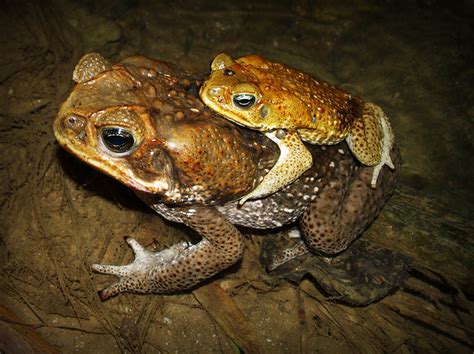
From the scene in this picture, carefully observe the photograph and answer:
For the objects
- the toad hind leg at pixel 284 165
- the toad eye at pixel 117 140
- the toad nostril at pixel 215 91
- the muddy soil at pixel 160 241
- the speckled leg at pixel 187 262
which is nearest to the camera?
the toad eye at pixel 117 140

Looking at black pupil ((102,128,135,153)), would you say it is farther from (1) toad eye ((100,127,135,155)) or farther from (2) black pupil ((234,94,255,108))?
(2) black pupil ((234,94,255,108))

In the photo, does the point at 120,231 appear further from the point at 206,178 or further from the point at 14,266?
the point at 206,178

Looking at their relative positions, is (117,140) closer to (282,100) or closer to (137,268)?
(282,100)

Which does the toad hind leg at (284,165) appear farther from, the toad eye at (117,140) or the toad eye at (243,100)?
the toad eye at (117,140)

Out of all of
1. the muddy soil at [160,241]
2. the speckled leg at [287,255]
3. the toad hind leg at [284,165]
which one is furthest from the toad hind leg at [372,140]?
the speckled leg at [287,255]

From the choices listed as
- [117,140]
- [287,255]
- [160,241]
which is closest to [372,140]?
[287,255]

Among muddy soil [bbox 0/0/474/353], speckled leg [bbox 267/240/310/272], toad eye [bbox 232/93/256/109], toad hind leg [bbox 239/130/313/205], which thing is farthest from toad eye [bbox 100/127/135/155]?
speckled leg [bbox 267/240/310/272]

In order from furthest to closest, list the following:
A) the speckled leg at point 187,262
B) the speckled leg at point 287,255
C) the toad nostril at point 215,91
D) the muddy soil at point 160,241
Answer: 1. the speckled leg at point 287,255
2. the muddy soil at point 160,241
3. the speckled leg at point 187,262
4. the toad nostril at point 215,91
